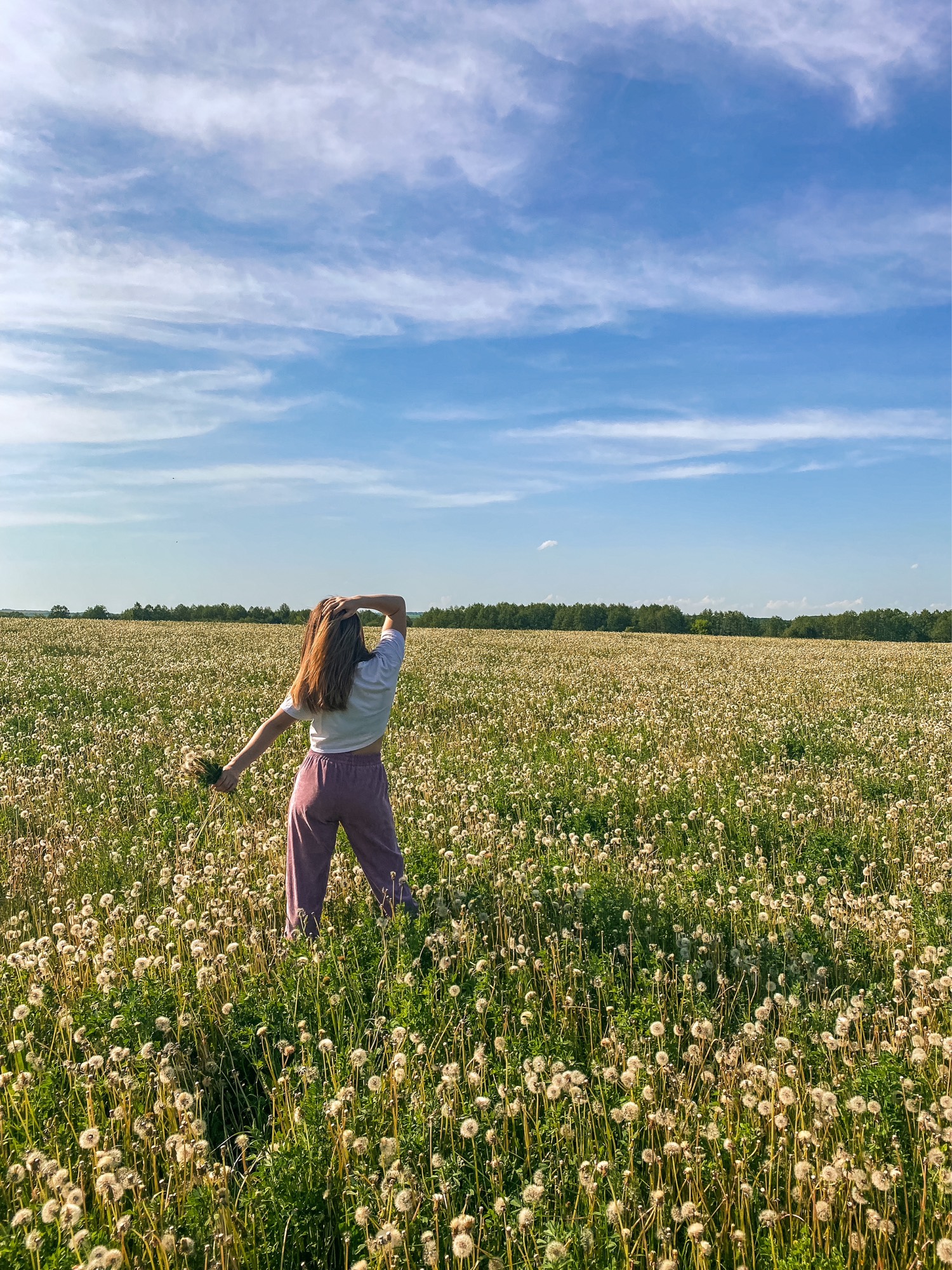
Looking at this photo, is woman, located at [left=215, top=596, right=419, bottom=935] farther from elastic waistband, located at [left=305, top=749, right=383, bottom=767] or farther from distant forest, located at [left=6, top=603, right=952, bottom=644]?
distant forest, located at [left=6, top=603, right=952, bottom=644]

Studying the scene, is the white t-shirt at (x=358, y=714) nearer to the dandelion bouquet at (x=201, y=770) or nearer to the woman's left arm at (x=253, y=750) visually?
the woman's left arm at (x=253, y=750)

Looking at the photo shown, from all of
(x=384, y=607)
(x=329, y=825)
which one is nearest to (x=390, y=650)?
(x=384, y=607)

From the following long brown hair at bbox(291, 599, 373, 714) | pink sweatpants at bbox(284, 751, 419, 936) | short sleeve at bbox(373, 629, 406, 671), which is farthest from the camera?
short sleeve at bbox(373, 629, 406, 671)

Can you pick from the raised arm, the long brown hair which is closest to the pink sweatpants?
the long brown hair

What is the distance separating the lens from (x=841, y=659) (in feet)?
101

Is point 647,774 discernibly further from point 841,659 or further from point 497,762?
point 841,659

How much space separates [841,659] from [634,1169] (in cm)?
3064

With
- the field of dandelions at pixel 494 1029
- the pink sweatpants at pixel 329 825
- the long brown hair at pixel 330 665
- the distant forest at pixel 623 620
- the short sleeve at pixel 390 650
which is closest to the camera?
the field of dandelions at pixel 494 1029

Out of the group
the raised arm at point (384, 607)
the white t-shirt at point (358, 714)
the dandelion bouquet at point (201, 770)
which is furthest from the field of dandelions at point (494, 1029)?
the raised arm at point (384, 607)

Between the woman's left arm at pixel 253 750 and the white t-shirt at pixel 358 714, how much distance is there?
0.08 metres

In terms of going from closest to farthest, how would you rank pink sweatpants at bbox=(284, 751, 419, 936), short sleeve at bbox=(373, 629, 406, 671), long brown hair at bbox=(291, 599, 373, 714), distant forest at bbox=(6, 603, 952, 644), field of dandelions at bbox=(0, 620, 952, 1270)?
field of dandelions at bbox=(0, 620, 952, 1270) < long brown hair at bbox=(291, 599, 373, 714) < pink sweatpants at bbox=(284, 751, 419, 936) < short sleeve at bbox=(373, 629, 406, 671) < distant forest at bbox=(6, 603, 952, 644)

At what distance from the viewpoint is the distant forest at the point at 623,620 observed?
268 ft

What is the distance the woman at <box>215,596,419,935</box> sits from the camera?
5.33m

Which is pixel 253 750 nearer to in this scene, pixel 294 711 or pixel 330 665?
pixel 294 711
